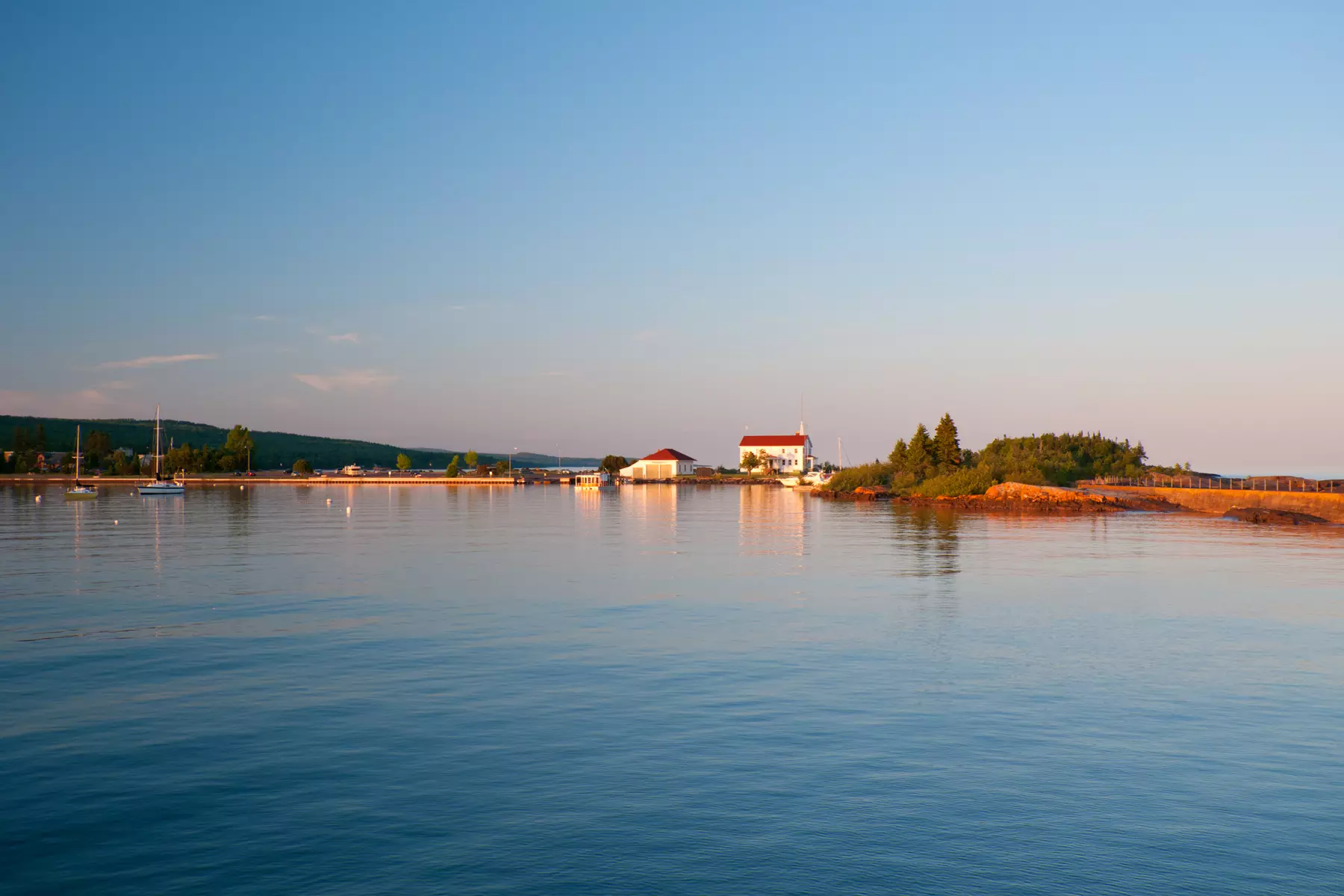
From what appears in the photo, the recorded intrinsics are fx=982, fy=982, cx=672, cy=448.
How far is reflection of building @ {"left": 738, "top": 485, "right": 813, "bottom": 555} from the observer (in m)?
47.4

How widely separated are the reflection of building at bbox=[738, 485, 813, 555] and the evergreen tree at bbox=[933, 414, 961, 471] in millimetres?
16710

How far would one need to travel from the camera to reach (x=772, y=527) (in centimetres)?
6362

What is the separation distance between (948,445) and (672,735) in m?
103

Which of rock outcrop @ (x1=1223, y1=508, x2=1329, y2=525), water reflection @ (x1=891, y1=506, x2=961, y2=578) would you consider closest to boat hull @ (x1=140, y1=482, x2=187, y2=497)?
water reflection @ (x1=891, y1=506, x2=961, y2=578)

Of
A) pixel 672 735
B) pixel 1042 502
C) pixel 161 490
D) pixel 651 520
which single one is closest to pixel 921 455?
pixel 1042 502

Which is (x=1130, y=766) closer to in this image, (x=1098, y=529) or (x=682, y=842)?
(x=682, y=842)

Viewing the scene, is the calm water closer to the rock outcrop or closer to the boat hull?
the rock outcrop

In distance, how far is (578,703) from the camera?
606 inches

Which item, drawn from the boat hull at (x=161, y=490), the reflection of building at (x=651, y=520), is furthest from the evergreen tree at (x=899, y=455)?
the boat hull at (x=161, y=490)

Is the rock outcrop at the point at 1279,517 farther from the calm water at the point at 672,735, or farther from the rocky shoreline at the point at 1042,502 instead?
the calm water at the point at 672,735

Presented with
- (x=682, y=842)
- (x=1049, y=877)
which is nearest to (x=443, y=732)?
(x=682, y=842)

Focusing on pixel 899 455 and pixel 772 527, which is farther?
pixel 899 455

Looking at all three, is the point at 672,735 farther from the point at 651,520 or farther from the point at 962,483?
the point at 962,483

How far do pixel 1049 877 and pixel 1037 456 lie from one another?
105319 mm
